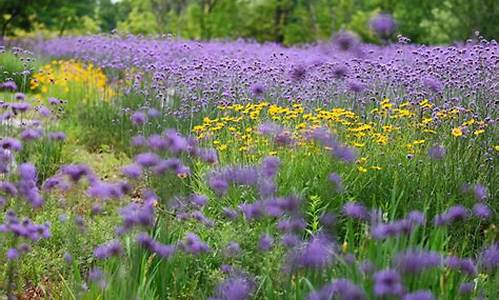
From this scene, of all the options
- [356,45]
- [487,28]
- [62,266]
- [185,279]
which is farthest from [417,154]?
[487,28]

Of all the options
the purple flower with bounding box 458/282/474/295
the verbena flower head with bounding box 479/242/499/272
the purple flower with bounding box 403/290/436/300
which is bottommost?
the purple flower with bounding box 458/282/474/295

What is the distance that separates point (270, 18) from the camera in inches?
805

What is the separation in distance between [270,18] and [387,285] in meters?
19.2

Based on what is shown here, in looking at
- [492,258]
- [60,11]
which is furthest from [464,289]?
[60,11]

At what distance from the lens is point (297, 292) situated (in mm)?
2053

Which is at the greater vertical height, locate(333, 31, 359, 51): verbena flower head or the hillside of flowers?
locate(333, 31, 359, 51): verbena flower head

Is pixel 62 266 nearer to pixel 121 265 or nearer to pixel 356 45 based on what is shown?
pixel 121 265

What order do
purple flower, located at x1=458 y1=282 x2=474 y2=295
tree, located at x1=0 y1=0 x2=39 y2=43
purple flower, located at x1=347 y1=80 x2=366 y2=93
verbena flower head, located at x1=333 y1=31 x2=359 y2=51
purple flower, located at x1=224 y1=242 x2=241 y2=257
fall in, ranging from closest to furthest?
purple flower, located at x1=458 y1=282 x2=474 y2=295, purple flower, located at x1=224 y1=242 x2=241 y2=257, verbena flower head, located at x1=333 y1=31 x2=359 y2=51, purple flower, located at x1=347 y1=80 x2=366 y2=93, tree, located at x1=0 y1=0 x2=39 y2=43

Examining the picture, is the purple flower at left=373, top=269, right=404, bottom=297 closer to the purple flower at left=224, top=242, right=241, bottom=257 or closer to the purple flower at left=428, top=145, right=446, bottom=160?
the purple flower at left=224, top=242, right=241, bottom=257

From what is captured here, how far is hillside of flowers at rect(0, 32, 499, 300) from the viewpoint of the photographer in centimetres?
216

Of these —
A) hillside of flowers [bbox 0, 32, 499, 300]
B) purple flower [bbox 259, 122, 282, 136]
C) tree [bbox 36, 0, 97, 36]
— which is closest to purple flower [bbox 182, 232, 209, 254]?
hillside of flowers [bbox 0, 32, 499, 300]

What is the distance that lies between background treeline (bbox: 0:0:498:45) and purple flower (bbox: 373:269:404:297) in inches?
453

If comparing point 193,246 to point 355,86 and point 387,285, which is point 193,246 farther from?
point 355,86

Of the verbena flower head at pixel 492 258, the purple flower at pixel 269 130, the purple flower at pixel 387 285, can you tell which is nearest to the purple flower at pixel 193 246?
the purple flower at pixel 387 285
